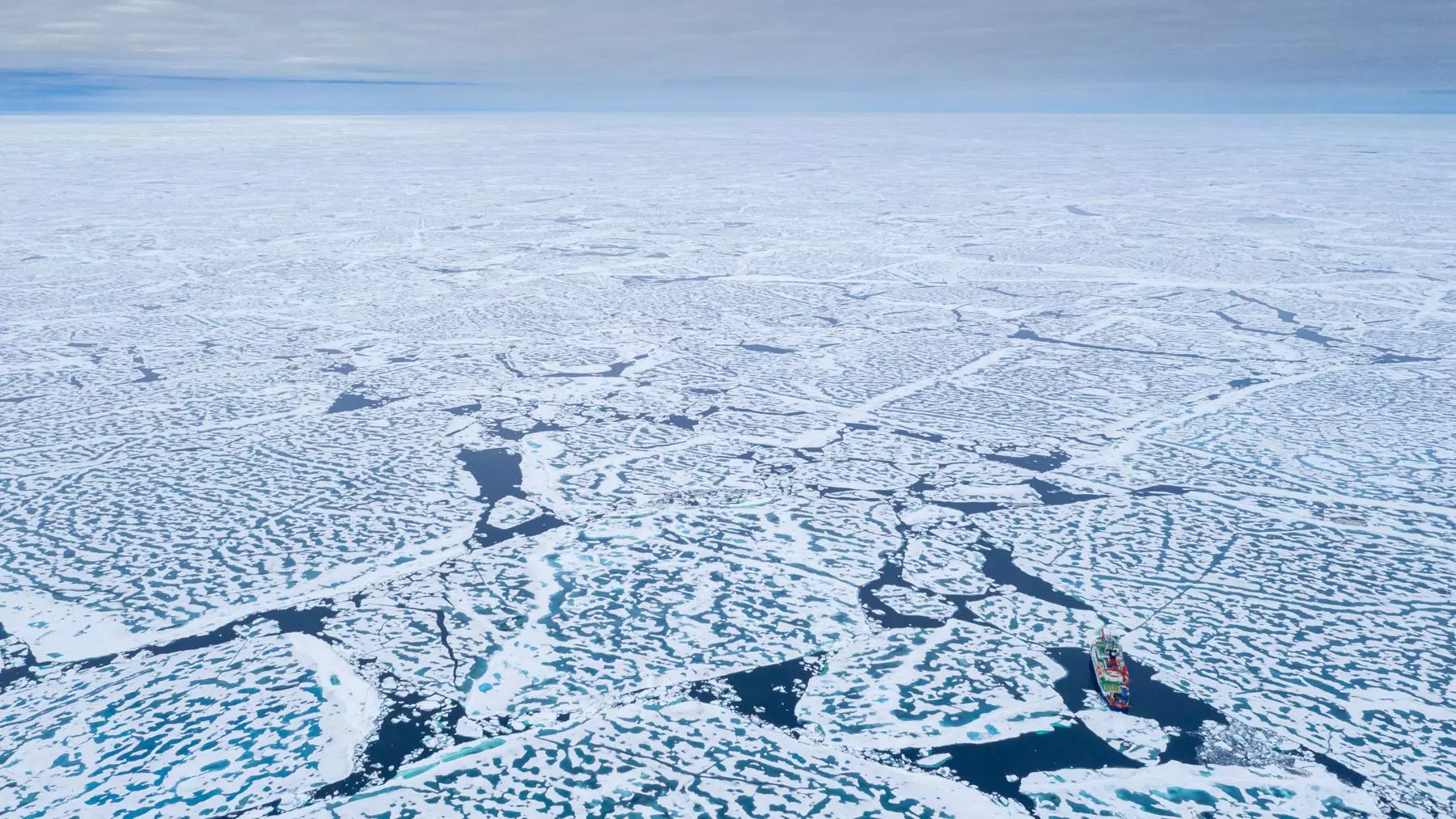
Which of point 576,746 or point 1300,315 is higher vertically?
point 1300,315

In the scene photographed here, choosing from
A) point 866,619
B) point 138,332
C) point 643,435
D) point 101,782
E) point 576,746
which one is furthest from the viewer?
point 138,332

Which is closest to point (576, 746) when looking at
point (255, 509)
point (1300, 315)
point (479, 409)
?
point (255, 509)

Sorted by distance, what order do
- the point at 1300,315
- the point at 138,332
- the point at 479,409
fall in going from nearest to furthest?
the point at 479,409 < the point at 138,332 < the point at 1300,315

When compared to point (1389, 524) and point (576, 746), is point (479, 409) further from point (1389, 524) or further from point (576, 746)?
point (1389, 524)

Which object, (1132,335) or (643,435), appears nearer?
(643,435)

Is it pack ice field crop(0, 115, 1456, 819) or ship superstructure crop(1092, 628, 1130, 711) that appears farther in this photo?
ship superstructure crop(1092, 628, 1130, 711)

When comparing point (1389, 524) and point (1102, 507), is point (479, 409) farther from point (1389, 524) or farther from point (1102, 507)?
point (1389, 524)

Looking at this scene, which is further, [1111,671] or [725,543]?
[725,543]

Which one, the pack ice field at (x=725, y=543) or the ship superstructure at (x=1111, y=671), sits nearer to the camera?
the pack ice field at (x=725, y=543)
